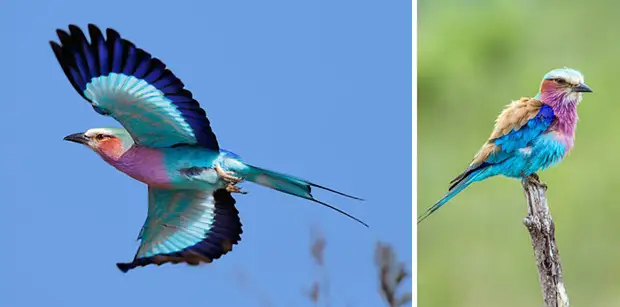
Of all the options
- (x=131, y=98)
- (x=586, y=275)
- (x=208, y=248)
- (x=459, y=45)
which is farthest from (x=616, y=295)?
(x=131, y=98)

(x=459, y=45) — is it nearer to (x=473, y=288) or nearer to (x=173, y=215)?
(x=473, y=288)

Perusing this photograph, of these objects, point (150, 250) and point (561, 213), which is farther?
point (561, 213)

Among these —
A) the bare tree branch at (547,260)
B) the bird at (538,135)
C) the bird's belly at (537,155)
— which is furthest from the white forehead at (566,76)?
the bare tree branch at (547,260)

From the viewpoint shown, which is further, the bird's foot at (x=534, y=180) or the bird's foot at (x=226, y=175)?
the bird's foot at (x=534, y=180)

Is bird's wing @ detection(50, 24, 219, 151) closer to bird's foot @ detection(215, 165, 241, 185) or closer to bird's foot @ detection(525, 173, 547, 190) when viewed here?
bird's foot @ detection(215, 165, 241, 185)

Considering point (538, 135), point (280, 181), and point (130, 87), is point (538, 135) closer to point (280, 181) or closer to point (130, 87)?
point (280, 181)

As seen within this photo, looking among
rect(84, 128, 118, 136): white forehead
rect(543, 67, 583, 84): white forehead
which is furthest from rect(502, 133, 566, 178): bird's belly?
rect(84, 128, 118, 136): white forehead

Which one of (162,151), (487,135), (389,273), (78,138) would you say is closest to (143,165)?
(162,151)

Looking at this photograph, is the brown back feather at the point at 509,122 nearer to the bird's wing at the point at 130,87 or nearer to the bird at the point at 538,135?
the bird at the point at 538,135
